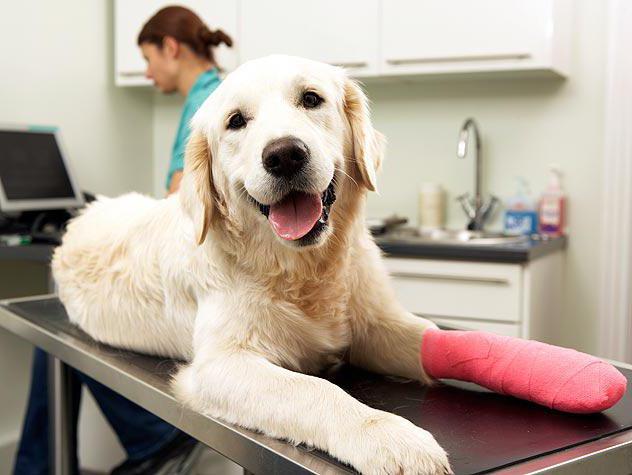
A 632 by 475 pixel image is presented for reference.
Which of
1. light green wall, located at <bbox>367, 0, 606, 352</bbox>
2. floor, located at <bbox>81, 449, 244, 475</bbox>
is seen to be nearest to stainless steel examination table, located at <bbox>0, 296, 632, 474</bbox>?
floor, located at <bbox>81, 449, 244, 475</bbox>

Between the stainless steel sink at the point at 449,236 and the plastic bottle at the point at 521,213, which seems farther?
the plastic bottle at the point at 521,213

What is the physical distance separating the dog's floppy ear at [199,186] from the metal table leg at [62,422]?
0.82m

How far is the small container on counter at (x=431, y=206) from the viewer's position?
3.11m

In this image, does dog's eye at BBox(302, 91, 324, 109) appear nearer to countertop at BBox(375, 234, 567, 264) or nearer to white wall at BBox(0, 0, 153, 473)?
countertop at BBox(375, 234, 567, 264)

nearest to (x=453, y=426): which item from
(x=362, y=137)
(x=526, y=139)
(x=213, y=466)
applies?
(x=362, y=137)

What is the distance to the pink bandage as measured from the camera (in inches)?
37.6

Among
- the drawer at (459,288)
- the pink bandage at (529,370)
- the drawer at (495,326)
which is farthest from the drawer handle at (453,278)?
the pink bandage at (529,370)

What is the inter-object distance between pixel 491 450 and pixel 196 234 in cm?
57

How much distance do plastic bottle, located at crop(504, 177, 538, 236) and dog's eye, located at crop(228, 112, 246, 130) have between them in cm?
204

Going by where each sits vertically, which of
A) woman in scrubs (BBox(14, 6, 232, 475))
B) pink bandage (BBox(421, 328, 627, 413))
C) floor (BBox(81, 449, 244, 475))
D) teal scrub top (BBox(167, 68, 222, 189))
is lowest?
floor (BBox(81, 449, 244, 475))

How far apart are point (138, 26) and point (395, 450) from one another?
3.03m

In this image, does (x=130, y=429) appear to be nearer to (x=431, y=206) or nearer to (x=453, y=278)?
(x=453, y=278)

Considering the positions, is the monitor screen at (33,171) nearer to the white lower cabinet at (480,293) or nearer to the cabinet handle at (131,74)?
the cabinet handle at (131,74)

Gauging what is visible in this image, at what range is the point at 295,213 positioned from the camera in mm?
1096
